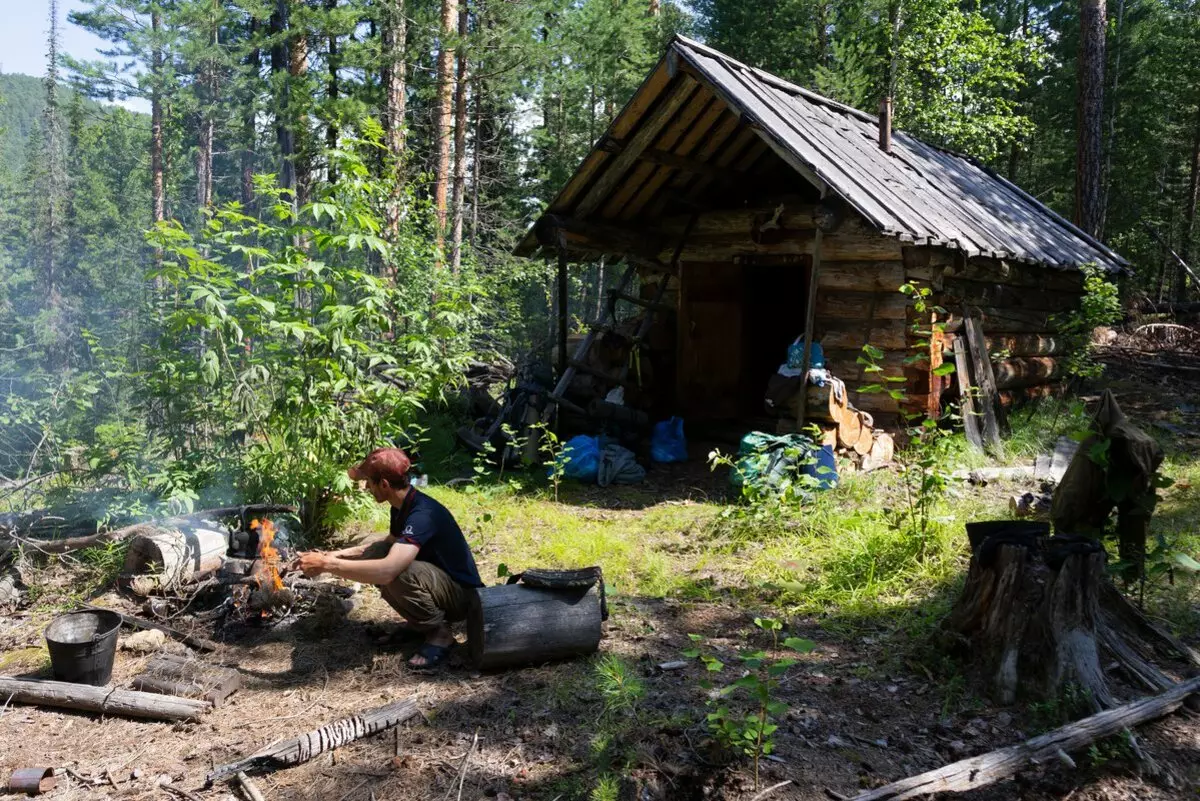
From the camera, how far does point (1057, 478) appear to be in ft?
24.1

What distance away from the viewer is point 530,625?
414 cm

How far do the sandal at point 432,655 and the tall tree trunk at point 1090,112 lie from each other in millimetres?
14627

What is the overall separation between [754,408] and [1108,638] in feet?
22.9

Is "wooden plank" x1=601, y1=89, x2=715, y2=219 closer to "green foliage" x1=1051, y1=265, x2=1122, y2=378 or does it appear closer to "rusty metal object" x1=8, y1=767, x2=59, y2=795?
"green foliage" x1=1051, y1=265, x2=1122, y2=378

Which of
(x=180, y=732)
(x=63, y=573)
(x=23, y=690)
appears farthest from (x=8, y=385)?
(x=180, y=732)

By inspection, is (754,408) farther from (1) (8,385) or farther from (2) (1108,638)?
(1) (8,385)

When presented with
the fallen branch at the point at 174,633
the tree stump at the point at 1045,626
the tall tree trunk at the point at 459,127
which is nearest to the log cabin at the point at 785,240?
the tree stump at the point at 1045,626

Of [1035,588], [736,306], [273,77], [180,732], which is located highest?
[273,77]

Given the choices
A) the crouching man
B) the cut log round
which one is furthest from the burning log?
the cut log round

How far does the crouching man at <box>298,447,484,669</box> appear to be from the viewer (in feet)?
13.9

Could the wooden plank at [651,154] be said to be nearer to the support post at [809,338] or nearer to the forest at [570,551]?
the forest at [570,551]

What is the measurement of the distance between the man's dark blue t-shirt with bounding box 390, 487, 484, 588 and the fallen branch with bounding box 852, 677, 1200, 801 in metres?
2.43

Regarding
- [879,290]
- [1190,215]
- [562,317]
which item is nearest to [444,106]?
[562,317]

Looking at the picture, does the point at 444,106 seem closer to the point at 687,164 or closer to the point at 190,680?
the point at 687,164
